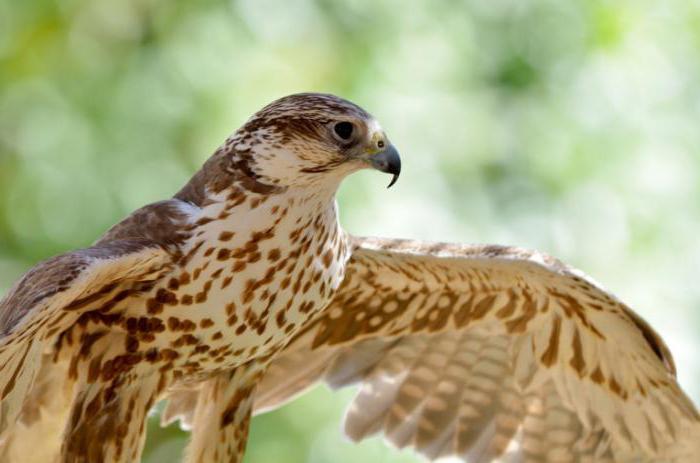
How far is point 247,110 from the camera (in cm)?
745

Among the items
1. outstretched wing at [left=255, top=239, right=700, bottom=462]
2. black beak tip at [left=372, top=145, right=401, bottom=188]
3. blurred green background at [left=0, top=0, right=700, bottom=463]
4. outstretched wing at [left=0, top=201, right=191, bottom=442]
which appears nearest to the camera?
outstretched wing at [left=0, top=201, right=191, bottom=442]

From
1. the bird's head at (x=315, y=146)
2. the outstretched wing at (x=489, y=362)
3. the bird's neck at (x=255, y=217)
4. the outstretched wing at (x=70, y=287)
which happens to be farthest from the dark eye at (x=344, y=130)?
the outstretched wing at (x=489, y=362)

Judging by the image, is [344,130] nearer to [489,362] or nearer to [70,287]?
[70,287]

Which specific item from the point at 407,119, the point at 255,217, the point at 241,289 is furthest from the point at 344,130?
the point at 407,119

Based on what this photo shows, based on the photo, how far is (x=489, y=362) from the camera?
5.00m

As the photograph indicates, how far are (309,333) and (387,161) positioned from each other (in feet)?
3.62

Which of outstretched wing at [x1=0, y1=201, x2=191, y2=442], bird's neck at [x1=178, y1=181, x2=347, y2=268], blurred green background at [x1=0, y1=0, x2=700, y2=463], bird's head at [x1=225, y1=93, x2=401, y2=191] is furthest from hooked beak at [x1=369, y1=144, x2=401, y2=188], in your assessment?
blurred green background at [x1=0, y1=0, x2=700, y2=463]

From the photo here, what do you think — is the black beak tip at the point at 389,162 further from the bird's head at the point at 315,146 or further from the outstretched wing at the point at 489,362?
the outstretched wing at the point at 489,362

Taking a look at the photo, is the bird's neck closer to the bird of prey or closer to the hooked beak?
the bird of prey

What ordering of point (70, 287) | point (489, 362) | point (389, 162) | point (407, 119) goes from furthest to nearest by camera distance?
1. point (407, 119)
2. point (489, 362)
3. point (389, 162)
4. point (70, 287)

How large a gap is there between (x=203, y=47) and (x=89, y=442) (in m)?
5.09

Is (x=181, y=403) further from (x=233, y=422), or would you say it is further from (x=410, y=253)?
(x=410, y=253)

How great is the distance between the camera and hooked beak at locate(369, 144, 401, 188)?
12.4 feet

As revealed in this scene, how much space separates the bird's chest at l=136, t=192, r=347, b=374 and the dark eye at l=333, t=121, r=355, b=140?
23 centimetres
